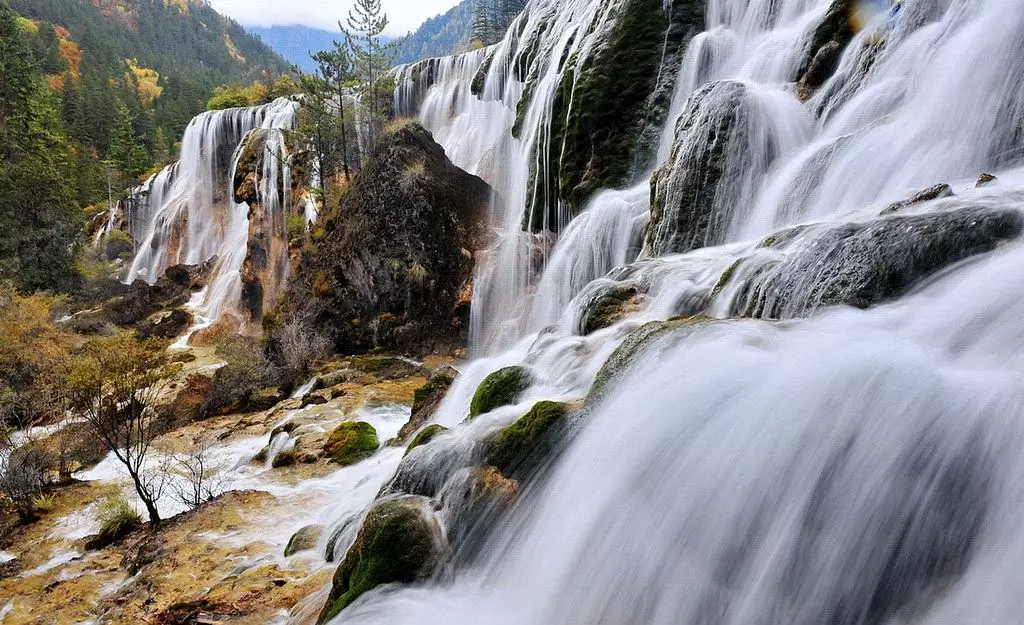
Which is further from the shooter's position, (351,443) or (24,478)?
(351,443)

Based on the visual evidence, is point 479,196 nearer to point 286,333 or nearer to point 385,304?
point 385,304

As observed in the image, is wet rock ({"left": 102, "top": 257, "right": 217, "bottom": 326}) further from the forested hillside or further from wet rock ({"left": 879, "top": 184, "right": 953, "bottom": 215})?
wet rock ({"left": 879, "top": 184, "right": 953, "bottom": 215})

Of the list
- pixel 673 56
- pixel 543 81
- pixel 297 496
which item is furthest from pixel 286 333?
pixel 673 56

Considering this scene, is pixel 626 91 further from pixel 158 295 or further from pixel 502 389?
pixel 158 295

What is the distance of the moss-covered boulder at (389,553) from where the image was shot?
429 centimetres

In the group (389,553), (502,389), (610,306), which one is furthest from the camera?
(610,306)

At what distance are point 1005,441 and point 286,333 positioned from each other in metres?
17.5

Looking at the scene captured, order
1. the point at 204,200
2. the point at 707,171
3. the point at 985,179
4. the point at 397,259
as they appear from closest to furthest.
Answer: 1. the point at 985,179
2. the point at 707,171
3. the point at 397,259
4. the point at 204,200

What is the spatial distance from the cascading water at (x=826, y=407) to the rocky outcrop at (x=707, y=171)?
0.57 meters

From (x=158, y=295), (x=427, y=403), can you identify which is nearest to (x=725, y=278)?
(x=427, y=403)

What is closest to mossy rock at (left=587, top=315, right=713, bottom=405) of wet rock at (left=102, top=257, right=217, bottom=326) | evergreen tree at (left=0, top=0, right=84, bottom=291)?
wet rock at (left=102, top=257, right=217, bottom=326)

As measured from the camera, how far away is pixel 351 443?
32.3ft

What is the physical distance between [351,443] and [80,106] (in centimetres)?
6561

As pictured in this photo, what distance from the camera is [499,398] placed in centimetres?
660
